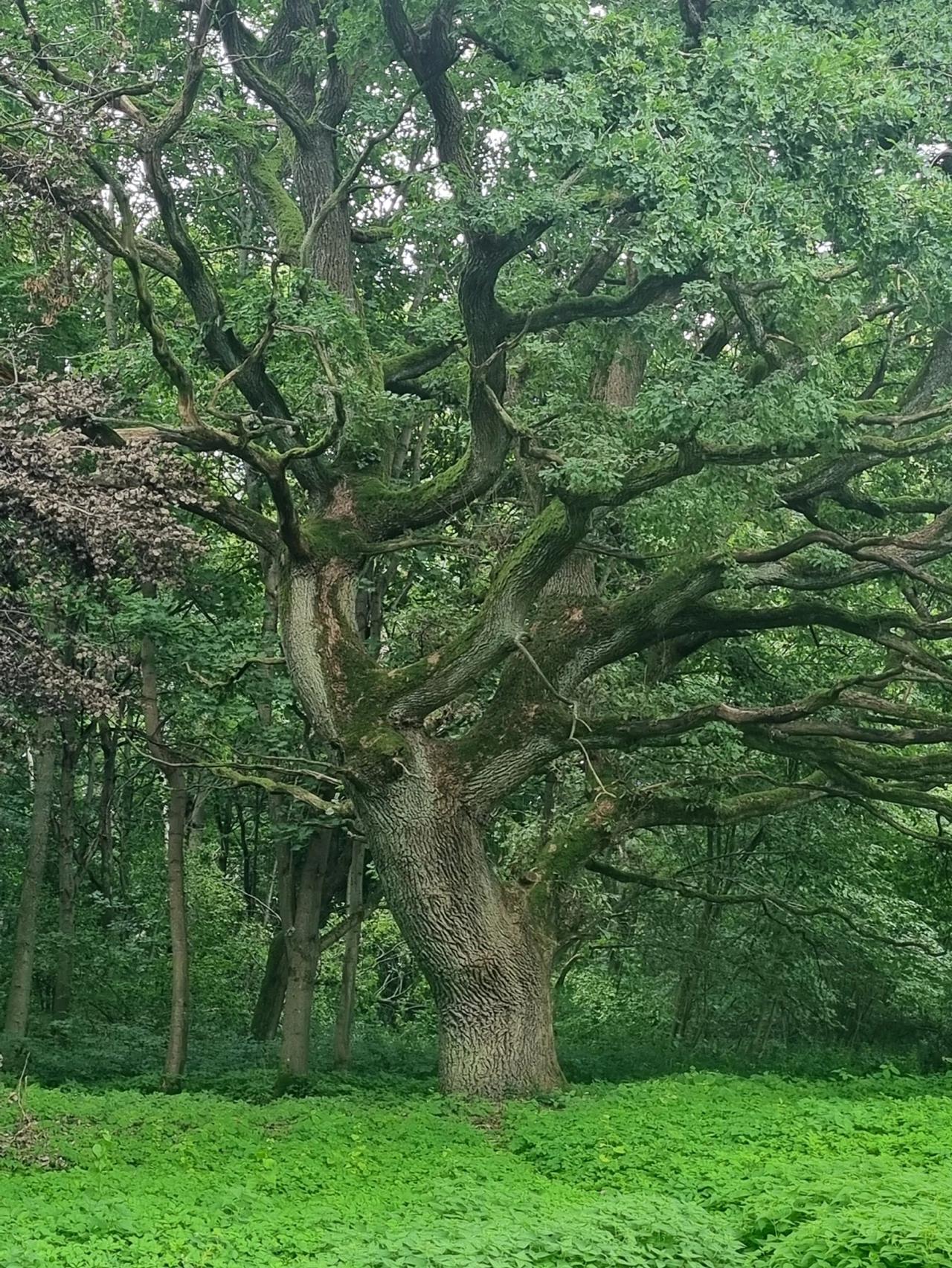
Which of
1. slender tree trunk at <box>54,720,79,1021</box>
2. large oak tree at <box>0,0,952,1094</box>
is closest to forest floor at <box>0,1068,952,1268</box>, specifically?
large oak tree at <box>0,0,952,1094</box>

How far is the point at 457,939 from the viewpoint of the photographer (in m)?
12.7

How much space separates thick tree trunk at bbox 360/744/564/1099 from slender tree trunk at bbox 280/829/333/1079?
3450 millimetres

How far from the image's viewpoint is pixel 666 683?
15.0m

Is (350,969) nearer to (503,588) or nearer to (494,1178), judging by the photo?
(503,588)

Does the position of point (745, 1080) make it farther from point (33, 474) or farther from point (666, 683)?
point (33, 474)

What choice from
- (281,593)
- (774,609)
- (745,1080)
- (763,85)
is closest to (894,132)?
(763,85)

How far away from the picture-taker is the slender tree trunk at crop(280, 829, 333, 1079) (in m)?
15.9

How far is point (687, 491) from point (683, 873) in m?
7.76

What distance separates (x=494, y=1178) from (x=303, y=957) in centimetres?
749

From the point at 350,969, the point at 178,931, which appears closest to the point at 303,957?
the point at 350,969

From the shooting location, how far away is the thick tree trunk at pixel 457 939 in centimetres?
1263

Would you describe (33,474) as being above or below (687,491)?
below

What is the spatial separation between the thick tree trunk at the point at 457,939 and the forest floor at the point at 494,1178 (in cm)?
55

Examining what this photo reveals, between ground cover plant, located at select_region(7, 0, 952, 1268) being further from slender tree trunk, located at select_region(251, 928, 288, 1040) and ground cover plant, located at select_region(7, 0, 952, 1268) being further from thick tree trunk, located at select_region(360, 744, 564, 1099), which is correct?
slender tree trunk, located at select_region(251, 928, 288, 1040)
